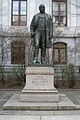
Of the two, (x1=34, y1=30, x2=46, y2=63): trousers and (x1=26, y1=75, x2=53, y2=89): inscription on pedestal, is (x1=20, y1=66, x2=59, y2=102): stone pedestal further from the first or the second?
(x1=34, y1=30, x2=46, y2=63): trousers

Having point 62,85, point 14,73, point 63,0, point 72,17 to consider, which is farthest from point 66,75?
point 63,0

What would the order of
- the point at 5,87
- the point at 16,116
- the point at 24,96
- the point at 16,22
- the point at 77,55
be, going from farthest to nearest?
the point at 16,22 → the point at 77,55 → the point at 5,87 → the point at 24,96 → the point at 16,116

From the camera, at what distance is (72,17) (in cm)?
2855

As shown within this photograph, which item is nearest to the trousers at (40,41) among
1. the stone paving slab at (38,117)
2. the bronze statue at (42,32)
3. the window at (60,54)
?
the bronze statue at (42,32)

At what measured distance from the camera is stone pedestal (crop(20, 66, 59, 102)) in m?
10.9

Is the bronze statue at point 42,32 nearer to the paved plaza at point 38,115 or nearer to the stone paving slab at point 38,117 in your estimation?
the paved plaza at point 38,115

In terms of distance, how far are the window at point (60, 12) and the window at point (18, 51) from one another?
804 cm

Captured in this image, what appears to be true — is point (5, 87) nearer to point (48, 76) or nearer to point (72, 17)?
point (48, 76)

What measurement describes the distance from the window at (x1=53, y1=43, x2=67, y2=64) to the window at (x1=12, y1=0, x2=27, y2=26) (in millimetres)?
5246

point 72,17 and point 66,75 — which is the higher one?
point 72,17

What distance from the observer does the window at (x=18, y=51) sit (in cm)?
2211

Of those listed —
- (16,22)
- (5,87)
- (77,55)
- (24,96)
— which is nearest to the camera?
(24,96)

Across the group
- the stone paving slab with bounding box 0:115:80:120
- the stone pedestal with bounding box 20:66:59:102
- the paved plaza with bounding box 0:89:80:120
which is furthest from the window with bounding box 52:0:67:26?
the stone paving slab with bounding box 0:115:80:120

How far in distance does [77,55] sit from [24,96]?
1702 cm
